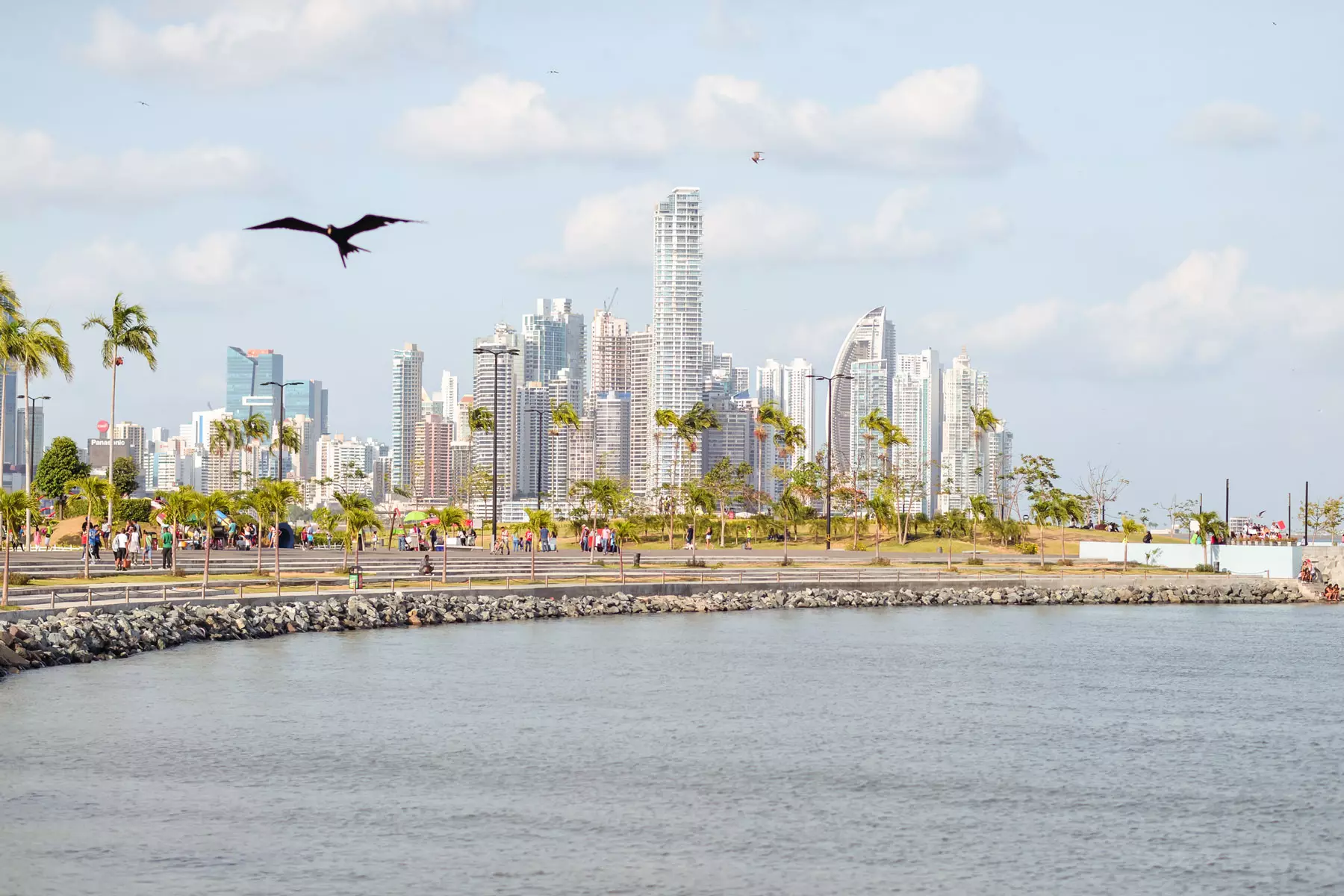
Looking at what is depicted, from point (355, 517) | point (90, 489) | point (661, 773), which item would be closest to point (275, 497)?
point (355, 517)

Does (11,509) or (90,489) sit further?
(90,489)

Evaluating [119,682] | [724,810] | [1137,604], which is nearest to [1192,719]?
[724,810]

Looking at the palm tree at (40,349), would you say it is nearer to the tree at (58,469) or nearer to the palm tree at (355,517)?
the palm tree at (355,517)

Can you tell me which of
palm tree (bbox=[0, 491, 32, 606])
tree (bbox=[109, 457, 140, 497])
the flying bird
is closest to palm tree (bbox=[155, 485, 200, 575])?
palm tree (bbox=[0, 491, 32, 606])

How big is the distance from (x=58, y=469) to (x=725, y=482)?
152 ft

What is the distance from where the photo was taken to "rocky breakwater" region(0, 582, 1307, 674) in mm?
37188

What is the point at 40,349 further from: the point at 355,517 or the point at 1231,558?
the point at 1231,558

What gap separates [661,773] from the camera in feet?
81.4

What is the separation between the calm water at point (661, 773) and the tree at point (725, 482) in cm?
6080

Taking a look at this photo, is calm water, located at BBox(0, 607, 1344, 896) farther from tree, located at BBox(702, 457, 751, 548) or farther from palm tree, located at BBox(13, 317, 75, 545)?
tree, located at BBox(702, 457, 751, 548)

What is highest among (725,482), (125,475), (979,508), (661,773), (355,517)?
(125,475)

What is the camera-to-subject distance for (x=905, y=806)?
22453 millimetres

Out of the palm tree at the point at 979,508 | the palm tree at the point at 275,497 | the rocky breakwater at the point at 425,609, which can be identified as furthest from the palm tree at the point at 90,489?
the palm tree at the point at 979,508

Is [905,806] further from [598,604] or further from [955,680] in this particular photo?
[598,604]
